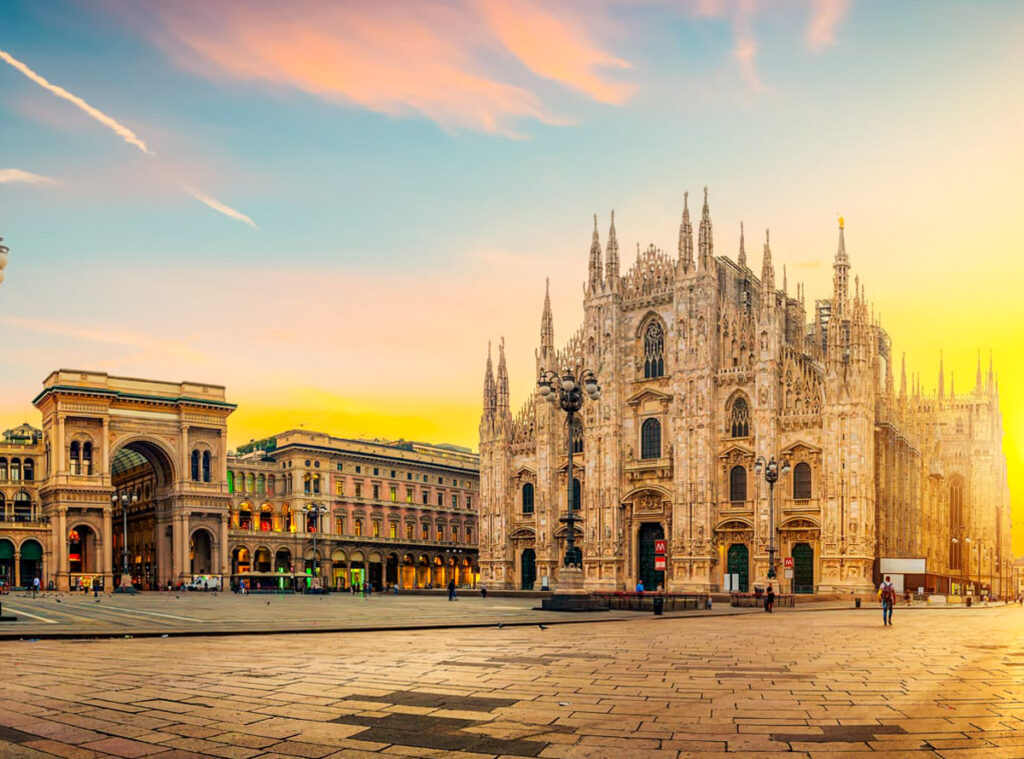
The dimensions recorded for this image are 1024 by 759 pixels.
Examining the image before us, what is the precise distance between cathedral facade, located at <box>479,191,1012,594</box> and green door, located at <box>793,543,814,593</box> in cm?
12

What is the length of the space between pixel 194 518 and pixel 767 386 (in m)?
51.6

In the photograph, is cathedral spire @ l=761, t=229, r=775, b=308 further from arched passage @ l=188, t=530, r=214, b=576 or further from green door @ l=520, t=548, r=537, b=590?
arched passage @ l=188, t=530, r=214, b=576

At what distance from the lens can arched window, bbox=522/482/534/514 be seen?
71.4 metres

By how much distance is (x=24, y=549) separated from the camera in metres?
81.7

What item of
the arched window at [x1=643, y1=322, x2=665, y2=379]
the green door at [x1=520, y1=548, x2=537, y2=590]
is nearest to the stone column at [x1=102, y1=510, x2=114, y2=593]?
the green door at [x1=520, y1=548, x2=537, y2=590]

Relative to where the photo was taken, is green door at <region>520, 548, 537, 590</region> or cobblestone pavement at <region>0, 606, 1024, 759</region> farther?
green door at <region>520, 548, 537, 590</region>

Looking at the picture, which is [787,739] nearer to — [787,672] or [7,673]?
[787,672]

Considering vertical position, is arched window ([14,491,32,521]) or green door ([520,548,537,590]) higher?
arched window ([14,491,32,521])

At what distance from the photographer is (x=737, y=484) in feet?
201

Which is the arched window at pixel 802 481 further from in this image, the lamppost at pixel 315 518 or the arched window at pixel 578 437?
the lamppost at pixel 315 518

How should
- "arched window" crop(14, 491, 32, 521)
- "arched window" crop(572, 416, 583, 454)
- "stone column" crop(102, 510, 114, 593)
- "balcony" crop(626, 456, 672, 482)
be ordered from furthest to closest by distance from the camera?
"arched window" crop(14, 491, 32, 521), "stone column" crop(102, 510, 114, 593), "arched window" crop(572, 416, 583, 454), "balcony" crop(626, 456, 672, 482)

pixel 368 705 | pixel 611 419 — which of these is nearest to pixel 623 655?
pixel 368 705

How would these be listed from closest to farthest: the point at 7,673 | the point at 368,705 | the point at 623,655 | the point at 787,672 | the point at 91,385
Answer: the point at 368,705, the point at 7,673, the point at 787,672, the point at 623,655, the point at 91,385

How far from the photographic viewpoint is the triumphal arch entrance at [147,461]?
78688 millimetres
